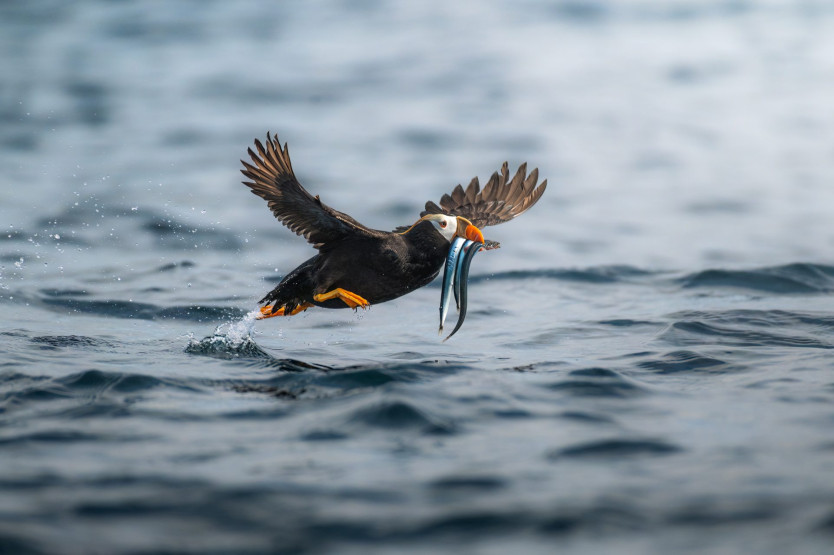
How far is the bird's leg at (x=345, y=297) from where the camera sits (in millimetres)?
7629

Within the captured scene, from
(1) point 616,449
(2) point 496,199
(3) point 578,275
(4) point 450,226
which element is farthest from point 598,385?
(3) point 578,275

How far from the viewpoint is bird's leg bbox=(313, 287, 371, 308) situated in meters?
7.63

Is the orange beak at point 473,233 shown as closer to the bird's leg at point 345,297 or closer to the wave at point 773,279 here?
the bird's leg at point 345,297

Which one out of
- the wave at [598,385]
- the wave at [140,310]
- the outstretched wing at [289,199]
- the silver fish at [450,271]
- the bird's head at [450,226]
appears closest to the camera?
the wave at [598,385]

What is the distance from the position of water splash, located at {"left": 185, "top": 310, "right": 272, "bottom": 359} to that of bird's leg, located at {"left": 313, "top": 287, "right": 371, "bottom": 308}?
2.33 ft

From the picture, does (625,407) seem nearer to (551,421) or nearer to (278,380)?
(551,421)

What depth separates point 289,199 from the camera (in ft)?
24.6

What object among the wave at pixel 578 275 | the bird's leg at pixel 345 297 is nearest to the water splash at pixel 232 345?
the bird's leg at pixel 345 297

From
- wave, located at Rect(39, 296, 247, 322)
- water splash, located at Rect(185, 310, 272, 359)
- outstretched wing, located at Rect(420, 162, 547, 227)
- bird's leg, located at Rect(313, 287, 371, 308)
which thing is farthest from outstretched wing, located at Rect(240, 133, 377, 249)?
wave, located at Rect(39, 296, 247, 322)

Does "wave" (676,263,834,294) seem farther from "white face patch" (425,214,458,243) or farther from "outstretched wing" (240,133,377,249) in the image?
"outstretched wing" (240,133,377,249)

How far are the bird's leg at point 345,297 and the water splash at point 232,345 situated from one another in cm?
71

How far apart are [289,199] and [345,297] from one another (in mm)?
879

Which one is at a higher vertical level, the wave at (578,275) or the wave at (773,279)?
the wave at (578,275)

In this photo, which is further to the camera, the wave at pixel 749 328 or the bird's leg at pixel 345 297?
the wave at pixel 749 328
